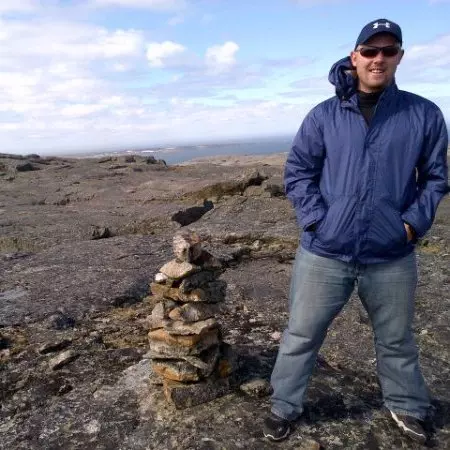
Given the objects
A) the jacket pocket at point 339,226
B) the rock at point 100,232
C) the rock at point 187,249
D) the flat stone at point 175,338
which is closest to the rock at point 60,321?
the flat stone at point 175,338

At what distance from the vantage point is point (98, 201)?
59.7ft

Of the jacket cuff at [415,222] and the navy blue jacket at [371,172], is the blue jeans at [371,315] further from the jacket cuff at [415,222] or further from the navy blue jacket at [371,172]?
the jacket cuff at [415,222]

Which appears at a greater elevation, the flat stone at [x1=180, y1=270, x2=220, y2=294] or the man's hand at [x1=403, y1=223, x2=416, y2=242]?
the man's hand at [x1=403, y1=223, x2=416, y2=242]

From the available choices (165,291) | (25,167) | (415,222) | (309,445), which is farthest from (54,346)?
(25,167)

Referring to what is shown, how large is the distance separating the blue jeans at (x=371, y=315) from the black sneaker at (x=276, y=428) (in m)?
0.07

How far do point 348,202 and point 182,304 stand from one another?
2.15 m

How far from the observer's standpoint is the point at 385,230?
4094 millimetres

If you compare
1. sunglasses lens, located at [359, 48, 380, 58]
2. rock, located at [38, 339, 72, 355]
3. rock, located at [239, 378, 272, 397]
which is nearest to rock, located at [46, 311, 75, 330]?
rock, located at [38, 339, 72, 355]

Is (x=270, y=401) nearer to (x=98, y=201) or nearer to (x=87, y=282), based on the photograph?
(x=87, y=282)

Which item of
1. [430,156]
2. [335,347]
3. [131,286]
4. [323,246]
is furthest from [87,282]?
[430,156]

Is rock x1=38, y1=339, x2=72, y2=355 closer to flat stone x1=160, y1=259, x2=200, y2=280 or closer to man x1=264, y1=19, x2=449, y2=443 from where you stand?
flat stone x1=160, y1=259, x2=200, y2=280

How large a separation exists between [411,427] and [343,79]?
3.16m

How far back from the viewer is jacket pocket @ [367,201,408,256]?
4066 millimetres

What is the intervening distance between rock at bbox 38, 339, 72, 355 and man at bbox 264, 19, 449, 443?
3.45m
